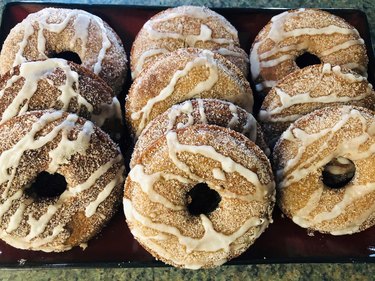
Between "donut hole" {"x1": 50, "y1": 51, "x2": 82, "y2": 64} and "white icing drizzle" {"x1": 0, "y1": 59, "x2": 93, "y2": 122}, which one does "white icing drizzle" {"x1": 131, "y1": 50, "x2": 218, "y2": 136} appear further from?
"donut hole" {"x1": 50, "y1": 51, "x2": 82, "y2": 64}

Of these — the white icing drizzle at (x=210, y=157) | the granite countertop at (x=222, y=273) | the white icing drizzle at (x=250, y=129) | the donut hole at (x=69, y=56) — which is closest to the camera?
the white icing drizzle at (x=210, y=157)

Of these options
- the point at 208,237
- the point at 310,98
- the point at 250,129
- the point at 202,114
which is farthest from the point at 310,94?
the point at 208,237

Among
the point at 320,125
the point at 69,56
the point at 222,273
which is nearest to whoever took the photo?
the point at 320,125

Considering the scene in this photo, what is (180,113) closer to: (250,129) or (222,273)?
(250,129)

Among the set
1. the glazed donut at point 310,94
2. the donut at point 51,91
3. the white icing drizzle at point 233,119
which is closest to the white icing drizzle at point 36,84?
the donut at point 51,91

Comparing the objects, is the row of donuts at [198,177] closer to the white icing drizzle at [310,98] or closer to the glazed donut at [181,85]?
the glazed donut at [181,85]

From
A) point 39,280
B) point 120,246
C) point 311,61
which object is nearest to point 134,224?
point 120,246
